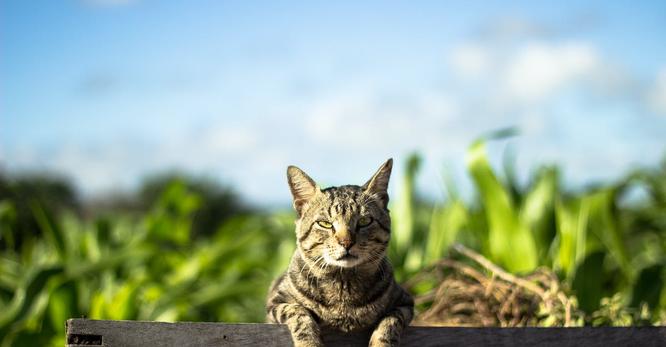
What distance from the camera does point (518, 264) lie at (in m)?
4.44

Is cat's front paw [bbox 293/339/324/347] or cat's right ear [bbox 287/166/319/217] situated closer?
cat's front paw [bbox 293/339/324/347]

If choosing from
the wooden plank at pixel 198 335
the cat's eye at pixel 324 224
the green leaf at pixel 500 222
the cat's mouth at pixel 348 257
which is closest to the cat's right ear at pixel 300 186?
the cat's eye at pixel 324 224

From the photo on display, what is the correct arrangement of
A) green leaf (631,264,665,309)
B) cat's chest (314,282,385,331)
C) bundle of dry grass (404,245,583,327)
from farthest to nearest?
green leaf (631,264,665,309)
bundle of dry grass (404,245,583,327)
cat's chest (314,282,385,331)

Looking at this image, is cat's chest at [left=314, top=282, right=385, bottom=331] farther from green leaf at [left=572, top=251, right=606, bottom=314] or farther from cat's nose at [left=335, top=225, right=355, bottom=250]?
green leaf at [left=572, top=251, right=606, bottom=314]

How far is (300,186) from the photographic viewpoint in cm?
239

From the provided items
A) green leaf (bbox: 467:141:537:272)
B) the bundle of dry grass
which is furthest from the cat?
green leaf (bbox: 467:141:537:272)

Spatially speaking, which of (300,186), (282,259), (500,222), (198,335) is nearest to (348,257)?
(300,186)

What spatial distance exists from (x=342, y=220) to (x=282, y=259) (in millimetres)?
2806

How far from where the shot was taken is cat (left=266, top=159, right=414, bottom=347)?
7.34 feet

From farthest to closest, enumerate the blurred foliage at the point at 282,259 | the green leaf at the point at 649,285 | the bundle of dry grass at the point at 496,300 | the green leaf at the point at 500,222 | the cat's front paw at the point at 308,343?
1. the green leaf at the point at 500,222
2. the green leaf at the point at 649,285
3. the blurred foliage at the point at 282,259
4. the bundle of dry grass at the point at 496,300
5. the cat's front paw at the point at 308,343

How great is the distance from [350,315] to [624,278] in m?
3.62

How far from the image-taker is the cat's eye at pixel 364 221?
227cm

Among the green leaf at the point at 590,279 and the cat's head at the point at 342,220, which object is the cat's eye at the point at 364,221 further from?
the green leaf at the point at 590,279

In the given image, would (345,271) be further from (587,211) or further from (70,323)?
(587,211)
